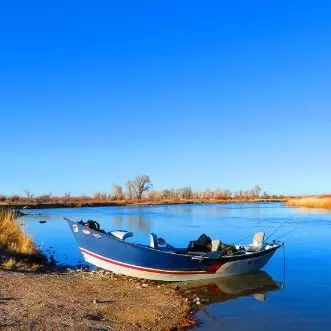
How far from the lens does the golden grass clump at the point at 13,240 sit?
16422mm

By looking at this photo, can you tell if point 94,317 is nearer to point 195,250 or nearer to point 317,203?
point 195,250

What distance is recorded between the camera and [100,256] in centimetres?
1534

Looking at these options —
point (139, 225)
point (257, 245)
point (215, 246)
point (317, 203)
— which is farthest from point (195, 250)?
point (317, 203)

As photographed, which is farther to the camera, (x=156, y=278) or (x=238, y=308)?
(x=156, y=278)

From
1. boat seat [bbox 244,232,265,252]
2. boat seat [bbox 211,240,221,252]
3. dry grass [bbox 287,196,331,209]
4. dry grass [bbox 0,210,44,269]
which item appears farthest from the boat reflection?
dry grass [bbox 287,196,331,209]

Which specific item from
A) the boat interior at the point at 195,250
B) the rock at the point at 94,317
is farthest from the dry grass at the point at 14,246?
the rock at the point at 94,317

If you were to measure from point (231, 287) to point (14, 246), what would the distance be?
7.62 meters

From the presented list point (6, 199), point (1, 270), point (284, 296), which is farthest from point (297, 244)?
point (6, 199)

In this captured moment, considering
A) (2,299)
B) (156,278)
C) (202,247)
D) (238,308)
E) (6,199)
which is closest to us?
(2,299)

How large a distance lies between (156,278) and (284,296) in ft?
12.7

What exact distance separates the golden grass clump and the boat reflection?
5699 mm

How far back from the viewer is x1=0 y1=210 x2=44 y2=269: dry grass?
50.0ft

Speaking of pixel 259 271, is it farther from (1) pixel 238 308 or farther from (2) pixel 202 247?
(1) pixel 238 308

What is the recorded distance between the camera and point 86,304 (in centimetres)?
1061
